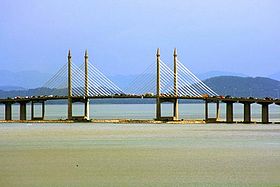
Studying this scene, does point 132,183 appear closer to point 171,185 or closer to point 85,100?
point 171,185

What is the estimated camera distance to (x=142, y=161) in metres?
39.8

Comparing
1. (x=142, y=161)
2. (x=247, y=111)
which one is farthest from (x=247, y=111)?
(x=142, y=161)

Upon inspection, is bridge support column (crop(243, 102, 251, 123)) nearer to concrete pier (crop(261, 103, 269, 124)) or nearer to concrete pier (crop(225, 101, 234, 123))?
concrete pier (crop(225, 101, 234, 123))

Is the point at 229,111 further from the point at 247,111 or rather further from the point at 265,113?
the point at 265,113

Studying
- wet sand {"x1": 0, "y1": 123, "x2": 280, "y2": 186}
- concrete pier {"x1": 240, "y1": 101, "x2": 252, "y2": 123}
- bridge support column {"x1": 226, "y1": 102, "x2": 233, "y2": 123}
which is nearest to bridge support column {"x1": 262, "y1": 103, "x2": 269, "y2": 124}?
concrete pier {"x1": 240, "y1": 101, "x2": 252, "y2": 123}

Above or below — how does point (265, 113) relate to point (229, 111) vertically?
below

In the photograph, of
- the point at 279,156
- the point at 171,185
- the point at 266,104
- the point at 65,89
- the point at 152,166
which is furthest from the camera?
the point at 65,89

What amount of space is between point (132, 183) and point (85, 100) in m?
61.1

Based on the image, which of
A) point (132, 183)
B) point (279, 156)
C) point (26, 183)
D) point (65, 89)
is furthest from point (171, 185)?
point (65, 89)

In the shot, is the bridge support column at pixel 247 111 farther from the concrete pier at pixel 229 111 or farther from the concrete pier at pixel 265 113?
the concrete pier at pixel 265 113

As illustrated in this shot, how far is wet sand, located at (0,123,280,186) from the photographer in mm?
32000

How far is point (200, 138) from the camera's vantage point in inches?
2327

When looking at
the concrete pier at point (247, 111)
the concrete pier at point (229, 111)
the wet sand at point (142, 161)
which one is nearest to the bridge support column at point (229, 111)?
the concrete pier at point (229, 111)

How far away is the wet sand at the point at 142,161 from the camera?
32000 millimetres
